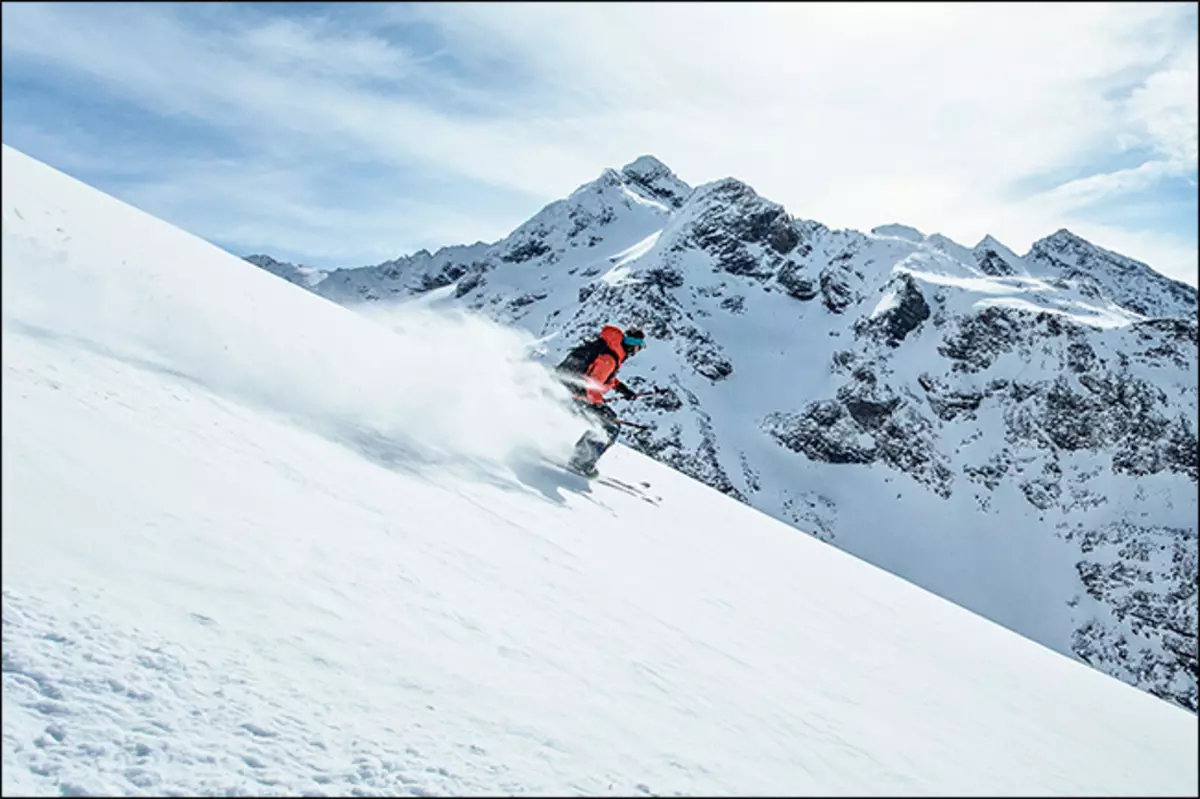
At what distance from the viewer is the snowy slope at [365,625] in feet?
11.7

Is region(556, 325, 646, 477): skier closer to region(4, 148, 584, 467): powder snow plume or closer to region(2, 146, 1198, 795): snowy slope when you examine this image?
region(4, 148, 584, 467): powder snow plume

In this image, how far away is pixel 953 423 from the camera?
14612cm

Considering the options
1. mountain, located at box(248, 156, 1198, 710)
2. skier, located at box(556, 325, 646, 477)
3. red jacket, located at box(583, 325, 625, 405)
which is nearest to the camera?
skier, located at box(556, 325, 646, 477)

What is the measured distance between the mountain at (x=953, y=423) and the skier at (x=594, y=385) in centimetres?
9171

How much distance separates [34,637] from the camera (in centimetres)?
356

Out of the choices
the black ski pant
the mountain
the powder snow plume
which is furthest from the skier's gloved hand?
the mountain

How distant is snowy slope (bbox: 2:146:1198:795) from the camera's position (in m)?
3.58

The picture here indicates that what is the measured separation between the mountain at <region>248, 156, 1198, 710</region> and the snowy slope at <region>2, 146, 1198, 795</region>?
9572 cm

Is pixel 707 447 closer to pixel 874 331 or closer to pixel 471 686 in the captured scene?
pixel 874 331

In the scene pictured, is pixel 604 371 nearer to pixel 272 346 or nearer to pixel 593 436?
pixel 593 436

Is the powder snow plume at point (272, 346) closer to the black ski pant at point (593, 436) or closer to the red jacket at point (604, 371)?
the black ski pant at point (593, 436)

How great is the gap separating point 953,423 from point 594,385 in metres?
150

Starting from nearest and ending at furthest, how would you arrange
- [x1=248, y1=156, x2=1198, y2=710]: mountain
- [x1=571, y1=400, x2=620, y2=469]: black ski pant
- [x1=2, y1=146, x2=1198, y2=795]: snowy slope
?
1. [x1=2, y1=146, x2=1198, y2=795]: snowy slope
2. [x1=571, y1=400, x2=620, y2=469]: black ski pant
3. [x1=248, y1=156, x2=1198, y2=710]: mountain

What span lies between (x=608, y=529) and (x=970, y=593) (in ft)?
392
